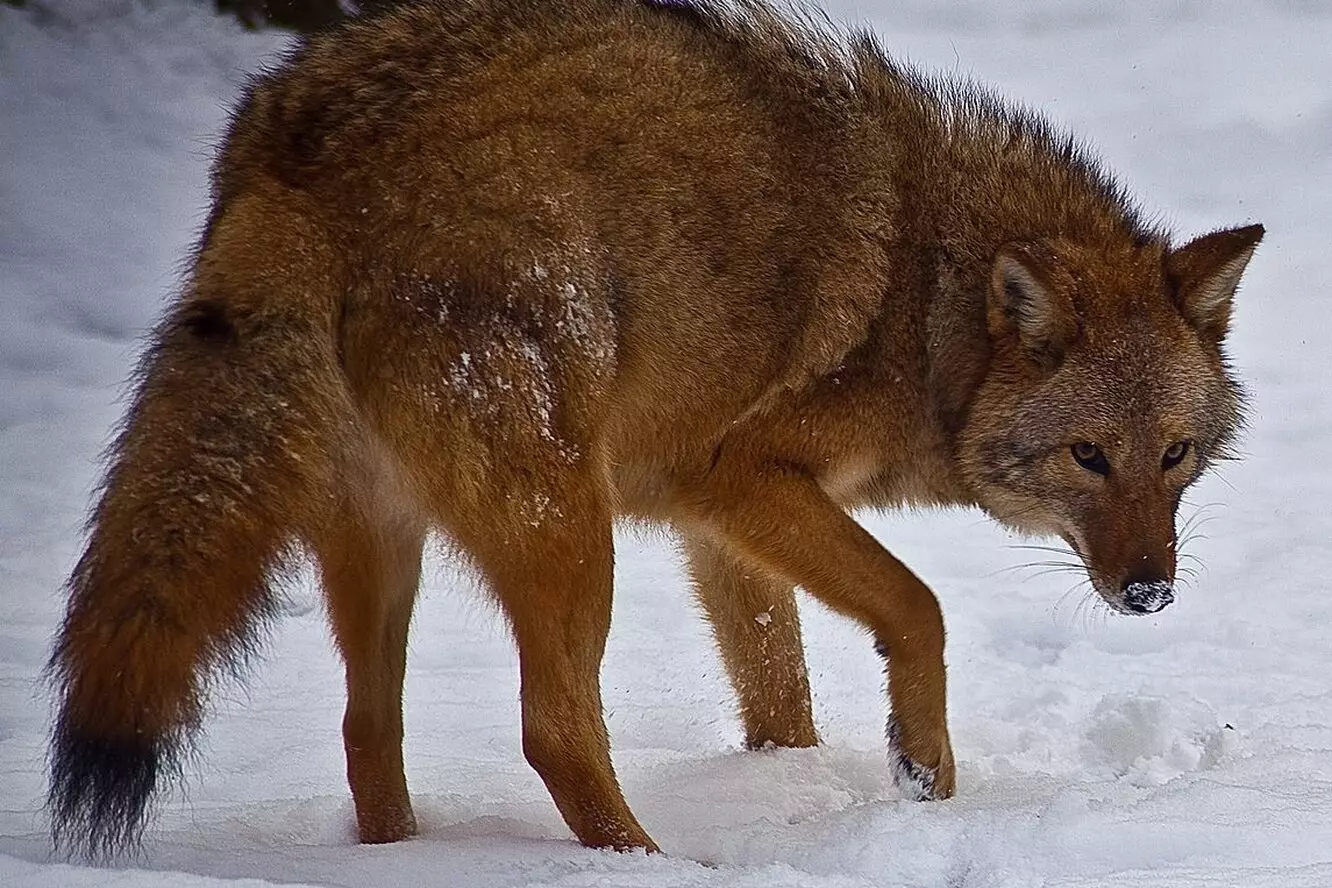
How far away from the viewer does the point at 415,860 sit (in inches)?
144

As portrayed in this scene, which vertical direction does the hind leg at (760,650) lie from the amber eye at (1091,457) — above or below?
below

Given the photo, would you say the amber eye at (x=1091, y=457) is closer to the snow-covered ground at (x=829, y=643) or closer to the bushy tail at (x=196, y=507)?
the snow-covered ground at (x=829, y=643)

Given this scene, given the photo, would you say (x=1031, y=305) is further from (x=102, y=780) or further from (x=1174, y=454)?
(x=102, y=780)

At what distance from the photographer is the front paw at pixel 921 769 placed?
468cm

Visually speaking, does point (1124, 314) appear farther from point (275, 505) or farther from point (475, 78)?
point (275, 505)

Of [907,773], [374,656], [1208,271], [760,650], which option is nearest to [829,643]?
[760,650]

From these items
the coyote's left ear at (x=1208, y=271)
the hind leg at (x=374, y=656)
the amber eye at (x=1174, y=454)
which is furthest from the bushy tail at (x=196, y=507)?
the coyote's left ear at (x=1208, y=271)

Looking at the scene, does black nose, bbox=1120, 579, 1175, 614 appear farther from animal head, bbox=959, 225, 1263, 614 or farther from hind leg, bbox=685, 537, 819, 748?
hind leg, bbox=685, 537, 819, 748

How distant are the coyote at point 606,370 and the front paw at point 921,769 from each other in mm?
13

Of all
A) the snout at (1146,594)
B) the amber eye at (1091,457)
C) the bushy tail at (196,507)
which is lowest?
the bushy tail at (196,507)

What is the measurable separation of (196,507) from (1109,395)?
2661mm

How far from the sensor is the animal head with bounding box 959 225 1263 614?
4695mm

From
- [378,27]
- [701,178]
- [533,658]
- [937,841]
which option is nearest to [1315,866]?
[937,841]

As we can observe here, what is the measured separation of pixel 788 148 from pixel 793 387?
0.70m
